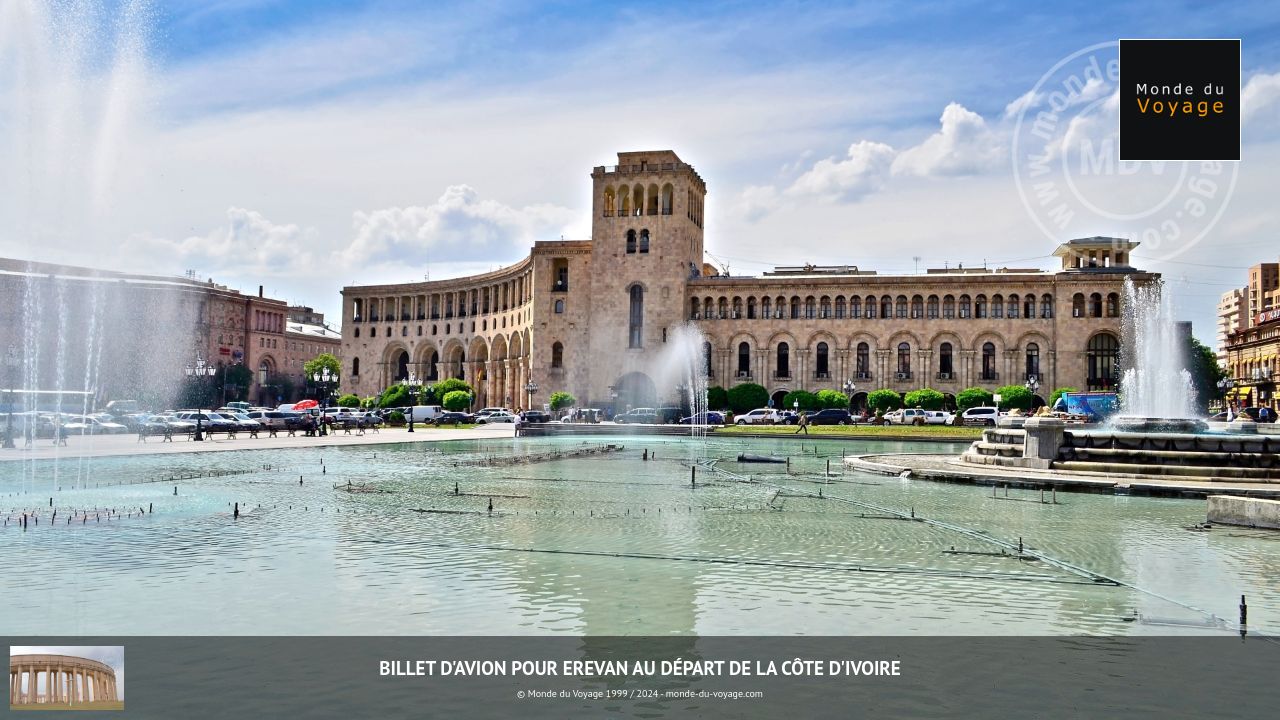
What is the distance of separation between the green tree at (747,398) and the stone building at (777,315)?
3.67 meters

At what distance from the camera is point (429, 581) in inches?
349

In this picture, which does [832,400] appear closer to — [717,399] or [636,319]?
[717,399]

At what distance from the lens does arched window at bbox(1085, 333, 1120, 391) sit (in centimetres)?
5909

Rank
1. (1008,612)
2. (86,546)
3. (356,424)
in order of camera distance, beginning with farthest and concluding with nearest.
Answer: (356,424) → (86,546) → (1008,612)

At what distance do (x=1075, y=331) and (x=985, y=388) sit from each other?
6161 mm

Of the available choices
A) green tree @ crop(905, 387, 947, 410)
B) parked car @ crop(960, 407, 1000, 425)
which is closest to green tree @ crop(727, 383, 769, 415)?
green tree @ crop(905, 387, 947, 410)

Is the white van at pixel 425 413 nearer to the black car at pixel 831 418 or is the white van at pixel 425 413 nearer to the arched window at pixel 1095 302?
the black car at pixel 831 418

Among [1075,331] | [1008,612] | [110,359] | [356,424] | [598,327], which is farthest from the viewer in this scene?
[110,359]

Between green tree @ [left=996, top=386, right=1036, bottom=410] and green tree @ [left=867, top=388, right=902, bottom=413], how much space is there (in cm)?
550
